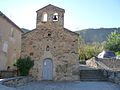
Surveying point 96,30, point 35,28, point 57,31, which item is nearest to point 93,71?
point 57,31

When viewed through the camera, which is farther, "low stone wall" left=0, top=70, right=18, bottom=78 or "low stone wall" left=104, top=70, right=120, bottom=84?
"low stone wall" left=104, top=70, right=120, bottom=84

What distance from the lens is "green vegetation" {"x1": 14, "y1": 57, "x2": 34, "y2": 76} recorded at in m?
23.5

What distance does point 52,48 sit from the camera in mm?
25141

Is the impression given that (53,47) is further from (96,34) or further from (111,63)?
(96,34)

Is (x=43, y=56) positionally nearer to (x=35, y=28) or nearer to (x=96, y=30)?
(x=35, y=28)

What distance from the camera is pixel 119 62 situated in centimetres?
3572

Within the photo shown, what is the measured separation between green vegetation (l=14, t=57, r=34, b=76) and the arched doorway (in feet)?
5.33

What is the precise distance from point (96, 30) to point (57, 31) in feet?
347

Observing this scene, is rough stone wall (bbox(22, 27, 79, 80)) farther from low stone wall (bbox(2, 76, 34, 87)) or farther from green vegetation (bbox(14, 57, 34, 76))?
low stone wall (bbox(2, 76, 34, 87))

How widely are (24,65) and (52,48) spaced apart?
3.52 metres

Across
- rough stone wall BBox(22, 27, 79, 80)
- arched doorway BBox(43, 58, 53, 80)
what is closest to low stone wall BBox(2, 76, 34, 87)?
arched doorway BBox(43, 58, 53, 80)

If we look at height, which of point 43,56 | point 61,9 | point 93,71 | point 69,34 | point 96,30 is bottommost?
point 93,71

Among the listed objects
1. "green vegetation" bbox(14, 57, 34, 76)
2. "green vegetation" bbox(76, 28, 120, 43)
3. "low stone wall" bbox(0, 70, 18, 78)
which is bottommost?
"low stone wall" bbox(0, 70, 18, 78)

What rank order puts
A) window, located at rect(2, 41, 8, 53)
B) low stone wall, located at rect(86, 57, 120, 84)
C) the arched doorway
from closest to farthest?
low stone wall, located at rect(86, 57, 120, 84), the arched doorway, window, located at rect(2, 41, 8, 53)
